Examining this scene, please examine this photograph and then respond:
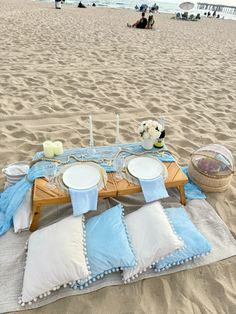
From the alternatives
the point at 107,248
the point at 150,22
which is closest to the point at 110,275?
the point at 107,248

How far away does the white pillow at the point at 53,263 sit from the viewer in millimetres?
1925

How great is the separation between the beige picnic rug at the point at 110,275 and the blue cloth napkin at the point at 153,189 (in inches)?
13.0

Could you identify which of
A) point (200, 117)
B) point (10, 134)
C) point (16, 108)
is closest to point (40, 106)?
point (16, 108)

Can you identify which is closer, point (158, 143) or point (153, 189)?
point (153, 189)

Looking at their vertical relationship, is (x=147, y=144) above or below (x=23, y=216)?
above

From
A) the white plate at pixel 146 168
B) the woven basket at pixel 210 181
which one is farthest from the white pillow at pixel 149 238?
the woven basket at pixel 210 181

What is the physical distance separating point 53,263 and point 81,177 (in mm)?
830

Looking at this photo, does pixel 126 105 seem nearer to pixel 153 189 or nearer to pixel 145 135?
pixel 145 135

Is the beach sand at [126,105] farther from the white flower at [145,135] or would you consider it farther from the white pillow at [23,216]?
the white flower at [145,135]

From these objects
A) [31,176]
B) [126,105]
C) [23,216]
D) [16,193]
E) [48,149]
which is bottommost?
[126,105]

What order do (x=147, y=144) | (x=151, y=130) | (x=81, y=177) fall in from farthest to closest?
(x=147, y=144) → (x=151, y=130) → (x=81, y=177)

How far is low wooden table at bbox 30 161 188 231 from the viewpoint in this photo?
7.43 feet

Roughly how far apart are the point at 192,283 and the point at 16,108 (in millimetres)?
4045

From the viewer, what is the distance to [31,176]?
2.52 meters
